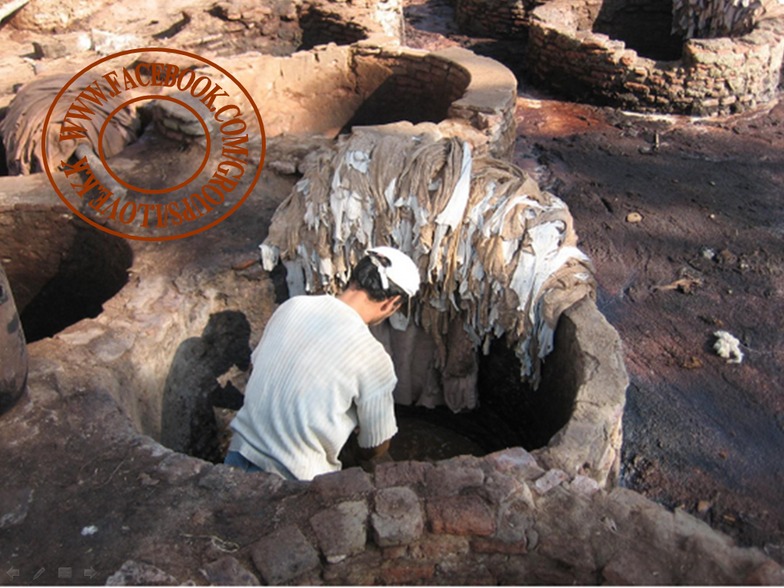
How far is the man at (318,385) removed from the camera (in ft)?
9.68

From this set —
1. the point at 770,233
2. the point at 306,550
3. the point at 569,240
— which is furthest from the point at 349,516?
the point at 770,233

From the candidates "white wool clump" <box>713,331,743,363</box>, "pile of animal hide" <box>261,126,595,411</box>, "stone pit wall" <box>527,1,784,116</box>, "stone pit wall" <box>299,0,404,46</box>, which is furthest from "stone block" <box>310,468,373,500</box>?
"stone pit wall" <box>527,1,784,116</box>

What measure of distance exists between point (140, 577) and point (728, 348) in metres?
3.93

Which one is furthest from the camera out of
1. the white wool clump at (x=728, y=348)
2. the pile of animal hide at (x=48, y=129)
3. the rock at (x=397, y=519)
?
the pile of animal hide at (x=48, y=129)

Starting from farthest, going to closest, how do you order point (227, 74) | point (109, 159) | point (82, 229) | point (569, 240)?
point (227, 74)
point (109, 159)
point (82, 229)
point (569, 240)

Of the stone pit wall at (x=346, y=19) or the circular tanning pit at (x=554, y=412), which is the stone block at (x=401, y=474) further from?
the stone pit wall at (x=346, y=19)

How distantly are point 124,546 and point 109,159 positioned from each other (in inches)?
142

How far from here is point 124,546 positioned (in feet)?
8.44

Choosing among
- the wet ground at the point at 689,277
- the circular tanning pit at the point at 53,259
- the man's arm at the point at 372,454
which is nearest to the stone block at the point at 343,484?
the man's arm at the point at 372,454

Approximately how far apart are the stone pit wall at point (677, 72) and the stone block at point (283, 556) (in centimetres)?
689

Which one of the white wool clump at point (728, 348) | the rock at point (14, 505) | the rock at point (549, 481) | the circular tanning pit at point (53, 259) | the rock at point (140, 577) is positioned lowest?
the white wool clump at point (728, 348)

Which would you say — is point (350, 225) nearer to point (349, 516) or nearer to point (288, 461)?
point (288, 461)

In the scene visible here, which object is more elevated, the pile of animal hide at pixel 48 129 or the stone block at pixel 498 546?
the pile of animal hide at pixel 48 129

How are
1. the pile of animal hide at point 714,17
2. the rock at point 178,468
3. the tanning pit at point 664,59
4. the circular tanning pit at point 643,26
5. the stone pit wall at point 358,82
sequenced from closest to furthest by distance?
the rock at point 178,468 → the stone pit wall at point 358,82 → the tanning pit at point 664,59 → the pile of animal hide at point 714,17 → the circular tanning pit at point 643,26
